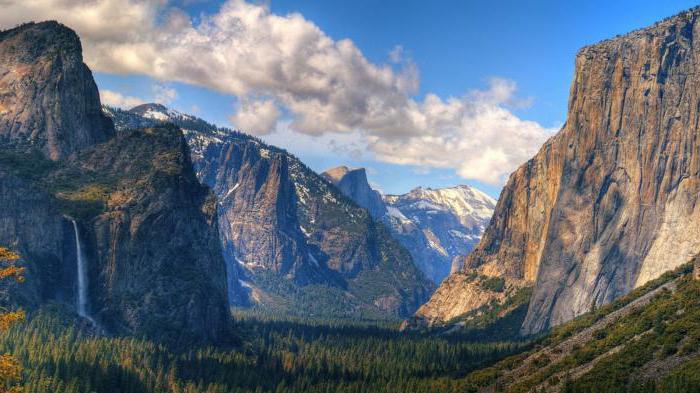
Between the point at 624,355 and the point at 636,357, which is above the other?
the point at 624,355

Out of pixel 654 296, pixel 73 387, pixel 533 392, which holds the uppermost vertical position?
pixel 654 296

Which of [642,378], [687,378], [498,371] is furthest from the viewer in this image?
[498,371]

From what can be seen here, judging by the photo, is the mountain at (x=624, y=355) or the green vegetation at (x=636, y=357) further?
the mountain at (x=624, y=355)

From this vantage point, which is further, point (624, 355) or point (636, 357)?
point (624, 355)

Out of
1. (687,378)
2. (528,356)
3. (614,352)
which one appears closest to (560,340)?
(528,356)

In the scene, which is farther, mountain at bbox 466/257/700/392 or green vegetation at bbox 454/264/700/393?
mountain at bbox 466/257/700/392

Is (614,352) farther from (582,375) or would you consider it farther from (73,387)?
(73,387)

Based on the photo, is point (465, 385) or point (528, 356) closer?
point (465, 385)

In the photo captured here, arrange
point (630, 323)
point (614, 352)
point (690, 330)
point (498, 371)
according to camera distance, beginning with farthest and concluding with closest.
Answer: point (498, 371) < point (630, 323) < point (614, 352) < point (690, 330)
